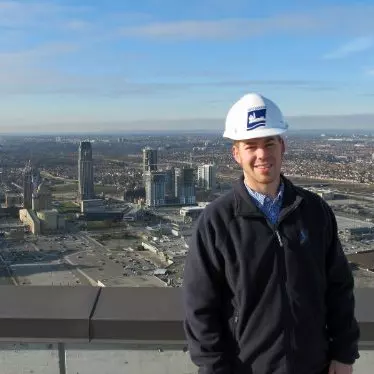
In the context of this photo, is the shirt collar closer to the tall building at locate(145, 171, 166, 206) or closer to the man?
the man

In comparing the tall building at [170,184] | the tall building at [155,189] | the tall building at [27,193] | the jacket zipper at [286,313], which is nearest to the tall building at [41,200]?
the tall building at [27,193]

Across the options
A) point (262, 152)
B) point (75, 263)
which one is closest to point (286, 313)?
point (262, 152)

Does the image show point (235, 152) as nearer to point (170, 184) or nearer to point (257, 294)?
point (257, 294)

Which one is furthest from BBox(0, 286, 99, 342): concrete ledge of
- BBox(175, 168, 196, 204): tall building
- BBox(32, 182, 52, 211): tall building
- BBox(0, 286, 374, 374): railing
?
BBox(175, 168, 196, 204): tall building

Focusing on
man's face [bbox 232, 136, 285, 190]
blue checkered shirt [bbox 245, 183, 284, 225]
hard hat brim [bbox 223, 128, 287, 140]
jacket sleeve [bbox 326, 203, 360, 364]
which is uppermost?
hard hat brim [bbox 223, 128, 287, 140]

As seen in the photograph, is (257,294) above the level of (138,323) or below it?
above

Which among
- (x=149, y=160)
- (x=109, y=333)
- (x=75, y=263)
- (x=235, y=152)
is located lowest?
(x=75, y=263)
